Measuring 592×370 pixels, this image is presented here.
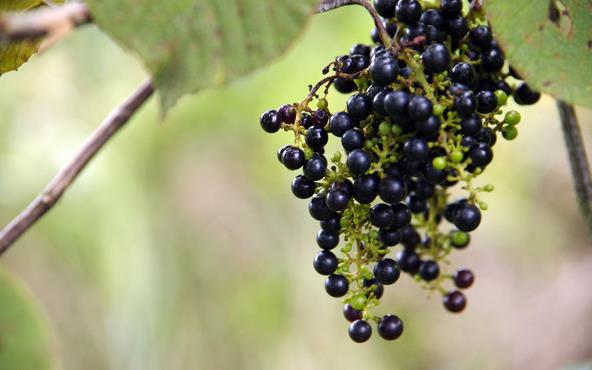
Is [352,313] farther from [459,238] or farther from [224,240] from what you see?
[224,240]

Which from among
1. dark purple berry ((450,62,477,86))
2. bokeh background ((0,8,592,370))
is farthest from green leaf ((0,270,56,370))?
bokeh background ((0,8,592,370))

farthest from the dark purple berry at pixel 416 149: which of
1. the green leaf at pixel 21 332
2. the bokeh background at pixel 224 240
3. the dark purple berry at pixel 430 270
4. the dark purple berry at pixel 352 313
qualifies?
the bokeh background at pixel 224 240

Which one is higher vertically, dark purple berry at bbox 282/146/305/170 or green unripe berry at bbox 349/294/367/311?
dark purple berry at bbox 282/146/305/170

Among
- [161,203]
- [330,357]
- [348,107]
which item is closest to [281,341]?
[330,357]

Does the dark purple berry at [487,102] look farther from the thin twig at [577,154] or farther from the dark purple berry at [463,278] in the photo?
the dark purple berry at [463,278]

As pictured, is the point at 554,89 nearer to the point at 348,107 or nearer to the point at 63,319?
the point at 348,107

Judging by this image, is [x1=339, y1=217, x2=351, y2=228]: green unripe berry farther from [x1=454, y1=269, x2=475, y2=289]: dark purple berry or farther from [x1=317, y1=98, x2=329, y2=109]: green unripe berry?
[x1=454, y1=269, x2=475, y2=289]: dark purple berry
